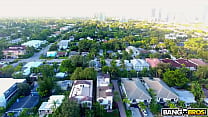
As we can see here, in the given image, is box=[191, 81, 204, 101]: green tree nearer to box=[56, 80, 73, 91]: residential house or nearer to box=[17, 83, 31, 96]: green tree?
box=[56, 80, 73, 91]: residential house

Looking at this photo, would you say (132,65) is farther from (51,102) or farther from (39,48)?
(39,48)

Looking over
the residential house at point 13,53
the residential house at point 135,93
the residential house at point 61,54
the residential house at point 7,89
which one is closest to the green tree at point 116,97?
the residential house at point 135,93

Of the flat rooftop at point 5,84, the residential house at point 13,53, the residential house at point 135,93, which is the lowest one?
the residential house at point 135,93

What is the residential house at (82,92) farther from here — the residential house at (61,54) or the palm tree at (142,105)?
the residential house at (61,54)

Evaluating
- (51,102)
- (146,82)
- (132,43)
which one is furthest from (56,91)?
(132,43)

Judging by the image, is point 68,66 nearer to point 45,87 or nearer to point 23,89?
point 45,87

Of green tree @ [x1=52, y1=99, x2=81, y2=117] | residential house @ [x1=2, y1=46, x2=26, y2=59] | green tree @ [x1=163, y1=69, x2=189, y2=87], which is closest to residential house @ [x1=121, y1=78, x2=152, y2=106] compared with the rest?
green tree @ [x1=163, y1=69, x2=189, y2=87]
